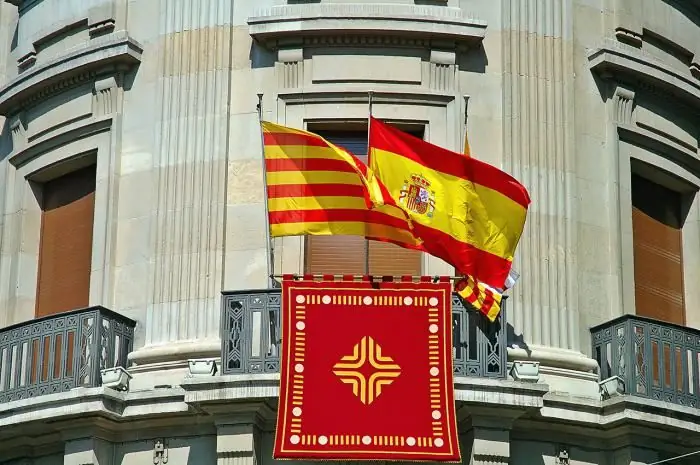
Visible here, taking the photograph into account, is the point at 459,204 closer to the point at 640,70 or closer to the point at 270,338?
the point at 270,338

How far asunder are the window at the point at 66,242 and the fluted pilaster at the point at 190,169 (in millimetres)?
1722

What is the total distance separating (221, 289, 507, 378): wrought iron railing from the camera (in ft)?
76.4

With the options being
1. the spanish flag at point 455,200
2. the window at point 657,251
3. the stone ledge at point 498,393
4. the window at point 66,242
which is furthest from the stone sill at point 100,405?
the window at point 657,251

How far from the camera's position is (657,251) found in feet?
88.2

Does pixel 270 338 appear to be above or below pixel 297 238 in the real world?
below

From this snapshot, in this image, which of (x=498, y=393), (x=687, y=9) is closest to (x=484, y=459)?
(x=498, y=393)

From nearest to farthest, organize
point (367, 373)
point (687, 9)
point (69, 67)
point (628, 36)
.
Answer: point (367, 373)
point (69, 67)
point (628, 36)
point (687, 9)

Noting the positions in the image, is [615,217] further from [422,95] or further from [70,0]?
[70,0]

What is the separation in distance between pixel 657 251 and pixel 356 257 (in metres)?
4.49

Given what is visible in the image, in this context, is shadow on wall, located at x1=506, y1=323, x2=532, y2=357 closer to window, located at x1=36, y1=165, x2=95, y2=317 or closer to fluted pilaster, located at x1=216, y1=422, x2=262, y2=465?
fluted pilaster, located at x1=216, y1=422, x2=262, y2=465

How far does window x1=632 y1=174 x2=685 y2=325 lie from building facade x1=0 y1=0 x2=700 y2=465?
0.04 meters

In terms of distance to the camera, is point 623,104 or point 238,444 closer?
point 238,444

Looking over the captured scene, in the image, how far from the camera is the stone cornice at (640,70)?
85.3ft

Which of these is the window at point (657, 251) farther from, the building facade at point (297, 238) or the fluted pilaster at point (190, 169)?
the fluted pilaster at point (190, 169)
